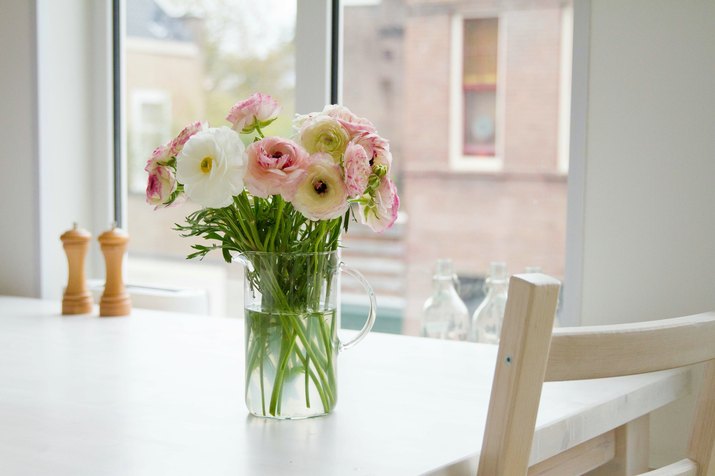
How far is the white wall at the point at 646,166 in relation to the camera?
1523 millimetres

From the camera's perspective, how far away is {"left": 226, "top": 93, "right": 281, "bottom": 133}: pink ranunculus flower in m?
1.17

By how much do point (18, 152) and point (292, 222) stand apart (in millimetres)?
1251

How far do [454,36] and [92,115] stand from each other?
2.92 feet

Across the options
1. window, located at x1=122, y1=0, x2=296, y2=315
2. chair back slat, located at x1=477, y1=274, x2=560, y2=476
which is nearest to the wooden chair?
chair back slat, located at x1=477, y1=274, x2=560, y2=476

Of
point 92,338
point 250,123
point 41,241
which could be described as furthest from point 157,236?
point 250,123

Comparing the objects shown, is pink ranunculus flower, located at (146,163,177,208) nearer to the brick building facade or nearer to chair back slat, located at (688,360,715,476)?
chair back slat, located at (688,360,715,476)

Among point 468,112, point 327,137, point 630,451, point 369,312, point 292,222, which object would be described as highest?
point 468,112

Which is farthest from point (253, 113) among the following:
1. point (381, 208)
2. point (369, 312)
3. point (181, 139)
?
point (369, 312)

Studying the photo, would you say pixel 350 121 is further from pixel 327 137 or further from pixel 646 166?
pixel 646 166

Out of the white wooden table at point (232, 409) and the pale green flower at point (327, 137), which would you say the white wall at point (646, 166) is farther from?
the pale green flower at point (327, 137)

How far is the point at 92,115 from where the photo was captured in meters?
2.31

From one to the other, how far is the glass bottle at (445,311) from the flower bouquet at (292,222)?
2.02ft

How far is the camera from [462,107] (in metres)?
2.86

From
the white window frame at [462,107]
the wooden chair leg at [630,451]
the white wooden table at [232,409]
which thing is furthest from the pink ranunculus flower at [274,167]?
the white window frame at [462,107]
